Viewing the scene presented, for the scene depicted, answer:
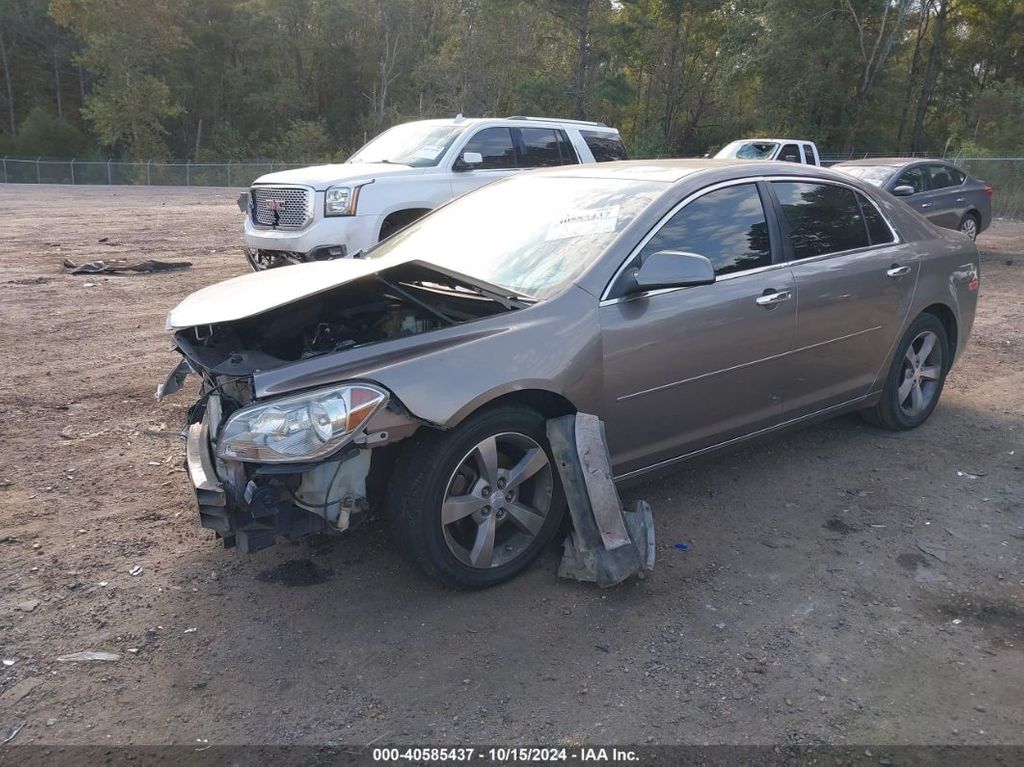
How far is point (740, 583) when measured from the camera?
368cm

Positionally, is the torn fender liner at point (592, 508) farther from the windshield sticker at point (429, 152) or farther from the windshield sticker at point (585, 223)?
the windshield sticker at point (429, 152)

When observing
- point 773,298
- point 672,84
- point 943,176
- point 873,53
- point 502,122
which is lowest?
point 773,298

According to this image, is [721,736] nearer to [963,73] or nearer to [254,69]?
[963,73]

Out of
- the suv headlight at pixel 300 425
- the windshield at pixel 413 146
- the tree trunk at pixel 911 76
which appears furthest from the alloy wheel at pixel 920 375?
the tree trunk at pixel 911 76

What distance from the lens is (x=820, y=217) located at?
482 centimetres

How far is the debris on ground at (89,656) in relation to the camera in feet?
10.2

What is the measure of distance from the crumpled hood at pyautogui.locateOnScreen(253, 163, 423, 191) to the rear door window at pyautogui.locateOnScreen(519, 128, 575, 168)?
1.84 metres

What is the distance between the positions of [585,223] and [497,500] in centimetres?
152

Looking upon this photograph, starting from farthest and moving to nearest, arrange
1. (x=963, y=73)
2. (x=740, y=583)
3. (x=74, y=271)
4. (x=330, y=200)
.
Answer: (x=963, y=73), (x=74, y=271), (x=330, y=200), (x=740, y=583)

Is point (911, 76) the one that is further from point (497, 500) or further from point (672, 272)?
point (497, 500)

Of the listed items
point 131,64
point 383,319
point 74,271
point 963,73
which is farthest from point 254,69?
point 383,319

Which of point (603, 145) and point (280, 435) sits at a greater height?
point (603, 145)

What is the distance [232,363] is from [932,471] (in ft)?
13.2

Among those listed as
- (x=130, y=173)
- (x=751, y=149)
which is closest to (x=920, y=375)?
(x=751, y=149)
